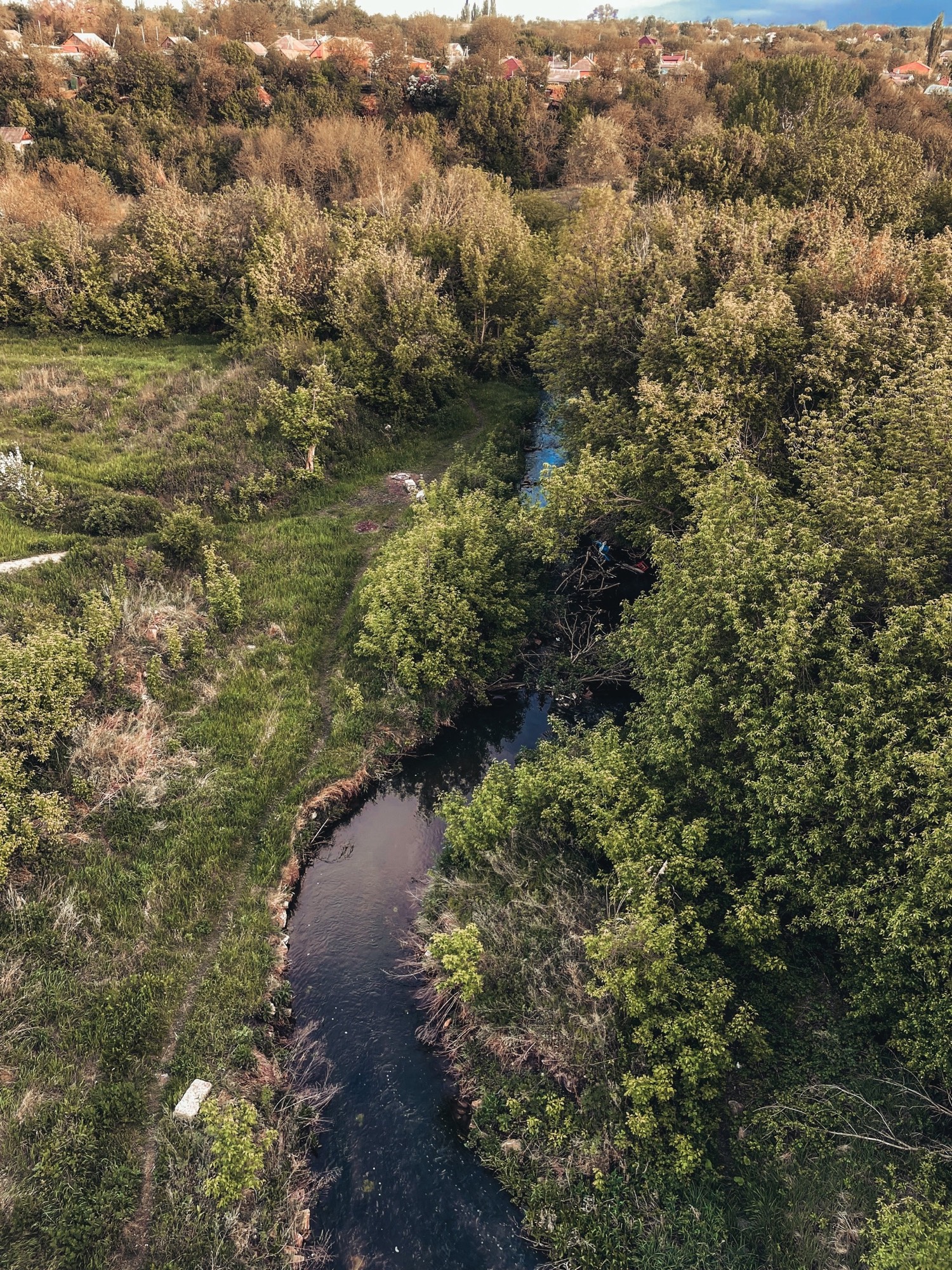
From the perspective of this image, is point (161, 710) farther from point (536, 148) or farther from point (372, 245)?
point (536, 148)

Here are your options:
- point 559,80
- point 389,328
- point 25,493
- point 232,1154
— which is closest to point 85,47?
point 559,80

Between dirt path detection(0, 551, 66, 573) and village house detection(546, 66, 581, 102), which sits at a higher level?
village house detection(546, 66, 581, 102)

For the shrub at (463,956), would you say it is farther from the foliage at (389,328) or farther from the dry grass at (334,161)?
the dry grass at (334,161)

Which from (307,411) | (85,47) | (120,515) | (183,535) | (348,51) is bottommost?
(183,535)

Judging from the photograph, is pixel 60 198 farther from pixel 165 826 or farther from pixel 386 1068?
pixel 386 1068

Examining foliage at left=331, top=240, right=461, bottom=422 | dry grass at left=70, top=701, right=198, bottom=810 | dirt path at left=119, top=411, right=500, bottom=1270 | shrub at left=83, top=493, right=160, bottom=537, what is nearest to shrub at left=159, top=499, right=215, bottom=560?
shrub at left=83, top=493, right=160, bottom=537

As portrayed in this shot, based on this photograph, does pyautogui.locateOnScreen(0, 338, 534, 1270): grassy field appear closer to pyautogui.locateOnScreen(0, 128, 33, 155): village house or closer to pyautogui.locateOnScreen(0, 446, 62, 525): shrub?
pyautogui.locateOnScreen(0, 446, 62, 525): shrub
